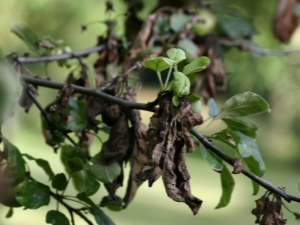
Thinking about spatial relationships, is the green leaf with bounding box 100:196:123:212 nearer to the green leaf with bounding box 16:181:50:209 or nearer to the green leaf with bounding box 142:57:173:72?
the green leaf with bounding box 16:181:50:209

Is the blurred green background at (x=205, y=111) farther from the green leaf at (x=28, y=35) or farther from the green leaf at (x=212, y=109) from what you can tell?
the green leaf at (x=212, y=109)

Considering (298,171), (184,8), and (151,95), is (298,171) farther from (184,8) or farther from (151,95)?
(184,8)

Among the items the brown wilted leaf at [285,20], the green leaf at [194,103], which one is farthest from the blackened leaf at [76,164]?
the brown wilted leaf at [285,20]

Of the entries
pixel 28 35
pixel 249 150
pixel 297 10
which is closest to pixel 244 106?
pixel 249 150

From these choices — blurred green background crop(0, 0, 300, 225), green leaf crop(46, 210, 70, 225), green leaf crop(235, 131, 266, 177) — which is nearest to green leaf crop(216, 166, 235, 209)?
green leaf crop(235, 131, 266, 177)

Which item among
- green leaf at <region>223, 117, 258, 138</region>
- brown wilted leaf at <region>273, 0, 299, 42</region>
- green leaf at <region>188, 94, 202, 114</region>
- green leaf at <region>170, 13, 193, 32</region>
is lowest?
green leaf at <region>223, 117, 258, 138</region>

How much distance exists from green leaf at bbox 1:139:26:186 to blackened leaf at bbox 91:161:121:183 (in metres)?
0.06

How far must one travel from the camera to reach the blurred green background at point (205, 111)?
168 centimetres

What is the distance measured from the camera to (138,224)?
217 cm

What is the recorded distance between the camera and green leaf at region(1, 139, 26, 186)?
43 cm

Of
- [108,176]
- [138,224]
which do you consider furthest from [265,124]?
[108,176]

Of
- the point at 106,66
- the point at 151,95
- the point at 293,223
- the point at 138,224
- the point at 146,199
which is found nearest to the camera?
the point at 106,66

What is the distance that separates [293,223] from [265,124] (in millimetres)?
2155

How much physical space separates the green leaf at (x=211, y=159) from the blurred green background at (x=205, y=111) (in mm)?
945
